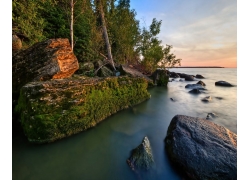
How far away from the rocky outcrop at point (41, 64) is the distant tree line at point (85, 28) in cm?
245

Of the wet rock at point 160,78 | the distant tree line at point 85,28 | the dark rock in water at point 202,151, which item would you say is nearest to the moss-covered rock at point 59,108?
the dark rock in water at point 202,151

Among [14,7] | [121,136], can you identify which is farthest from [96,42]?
[121,136]

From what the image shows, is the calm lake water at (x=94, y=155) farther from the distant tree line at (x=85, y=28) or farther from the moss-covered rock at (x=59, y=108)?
the distant tree line at (x=85, y=28)

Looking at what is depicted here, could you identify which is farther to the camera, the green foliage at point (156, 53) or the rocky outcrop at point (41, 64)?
the green foliage at point (156, 53)

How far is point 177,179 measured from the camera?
2.83m

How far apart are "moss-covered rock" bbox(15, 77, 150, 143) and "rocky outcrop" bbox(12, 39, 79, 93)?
87cm

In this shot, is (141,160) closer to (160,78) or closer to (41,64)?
(41,64)

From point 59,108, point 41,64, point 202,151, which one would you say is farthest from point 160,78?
point 59,108

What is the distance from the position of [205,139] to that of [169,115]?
3471mm

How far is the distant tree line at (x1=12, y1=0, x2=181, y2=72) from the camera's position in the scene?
24.2 feet

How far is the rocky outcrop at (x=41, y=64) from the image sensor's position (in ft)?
15.9

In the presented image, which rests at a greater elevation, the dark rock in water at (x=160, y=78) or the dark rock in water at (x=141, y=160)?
the dark rock in water at (x=160, y=78)
